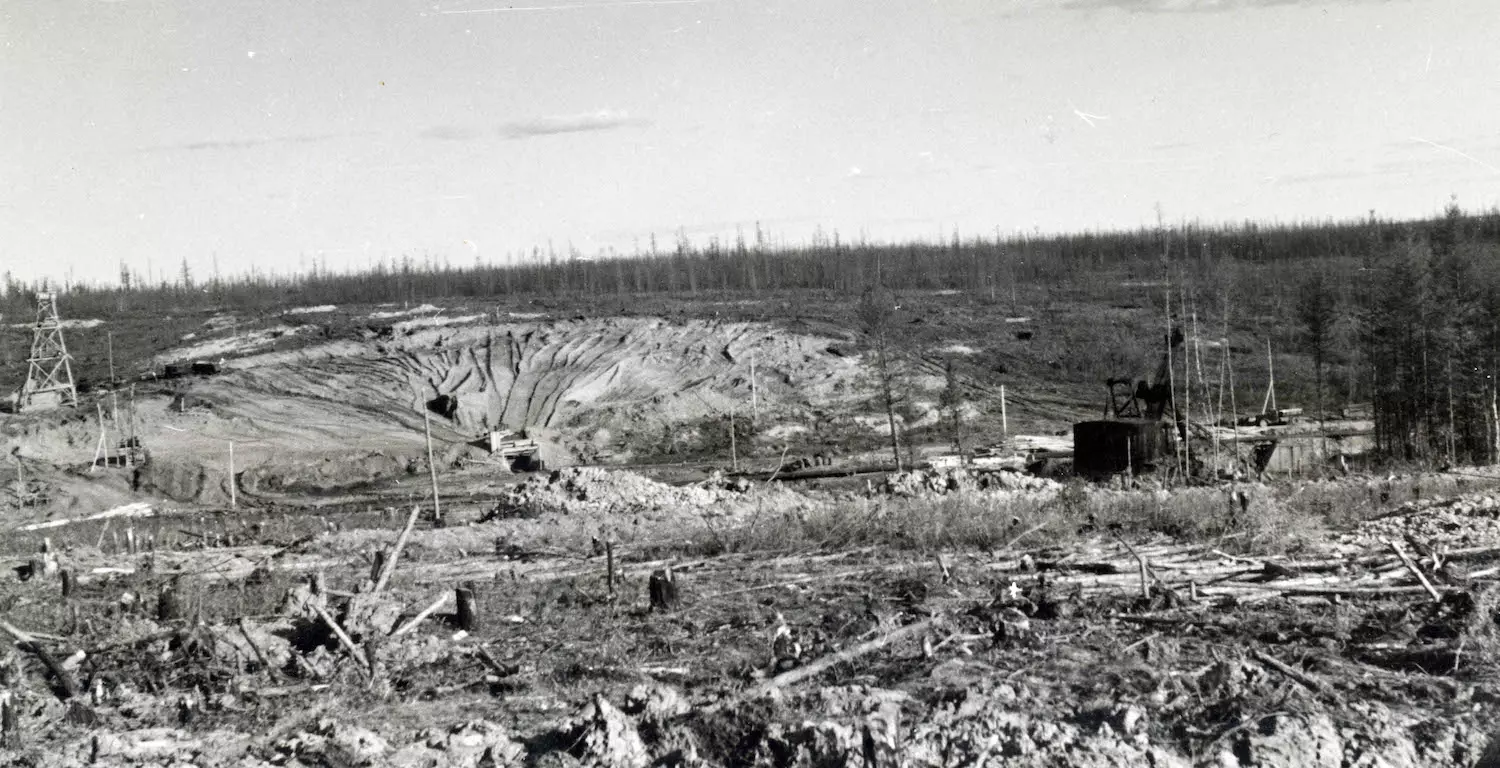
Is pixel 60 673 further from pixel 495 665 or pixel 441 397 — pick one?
pixel 441 397

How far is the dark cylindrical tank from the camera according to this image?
24844 mm

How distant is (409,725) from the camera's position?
814cm

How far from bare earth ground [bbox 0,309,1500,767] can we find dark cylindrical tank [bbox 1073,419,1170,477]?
406 centimetres

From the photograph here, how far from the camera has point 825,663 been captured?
8.89 meters

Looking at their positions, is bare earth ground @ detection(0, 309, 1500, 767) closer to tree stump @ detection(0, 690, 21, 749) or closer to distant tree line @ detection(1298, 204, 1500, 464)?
tree stump @ detection(0, 690, 21, 749)

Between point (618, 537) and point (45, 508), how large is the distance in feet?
58.2

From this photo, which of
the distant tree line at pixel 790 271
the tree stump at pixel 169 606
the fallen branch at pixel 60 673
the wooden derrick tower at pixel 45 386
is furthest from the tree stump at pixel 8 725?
the distant tree line at pixel 790 271

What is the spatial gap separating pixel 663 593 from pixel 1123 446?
54.8 feet

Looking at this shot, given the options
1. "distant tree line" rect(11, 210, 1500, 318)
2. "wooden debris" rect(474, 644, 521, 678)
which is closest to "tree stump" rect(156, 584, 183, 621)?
"wooden debris" rect(474, 644, 521, 678)

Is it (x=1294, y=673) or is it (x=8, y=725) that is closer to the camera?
(x=8, y=725)

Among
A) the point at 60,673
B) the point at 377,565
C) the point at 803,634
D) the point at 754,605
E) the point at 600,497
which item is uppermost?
the point at 60,673

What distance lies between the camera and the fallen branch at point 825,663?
26.4ft

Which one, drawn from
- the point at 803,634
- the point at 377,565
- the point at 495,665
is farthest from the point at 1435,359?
the point at 495,665

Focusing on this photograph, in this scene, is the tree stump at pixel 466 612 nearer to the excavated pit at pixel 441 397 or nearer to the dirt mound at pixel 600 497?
the dirt mound at pixel 600 497
